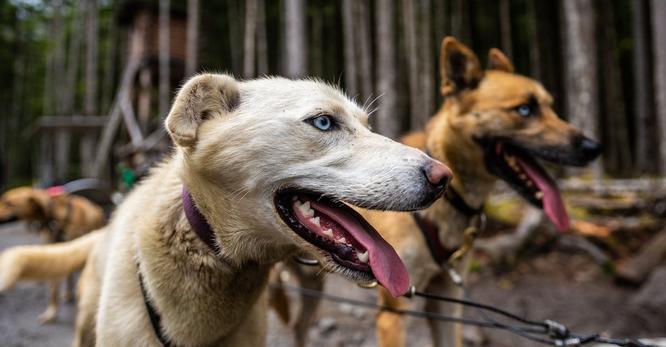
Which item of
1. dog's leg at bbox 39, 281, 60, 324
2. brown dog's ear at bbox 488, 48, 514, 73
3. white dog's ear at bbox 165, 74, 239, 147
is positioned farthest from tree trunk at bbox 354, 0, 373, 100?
white dog's ear at bbox 165, 74, 239, 147

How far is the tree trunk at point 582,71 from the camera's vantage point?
7473mm

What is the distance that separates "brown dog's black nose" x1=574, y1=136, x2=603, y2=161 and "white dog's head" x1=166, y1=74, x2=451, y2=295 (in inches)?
71.0

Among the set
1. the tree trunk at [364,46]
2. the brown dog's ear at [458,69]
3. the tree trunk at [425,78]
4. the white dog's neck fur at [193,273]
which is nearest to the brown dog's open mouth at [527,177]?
the brown dog's ear at [458,69]

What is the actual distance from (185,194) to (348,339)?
11.0 ft

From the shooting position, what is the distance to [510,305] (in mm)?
5242

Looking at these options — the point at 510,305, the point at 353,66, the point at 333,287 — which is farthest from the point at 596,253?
the point at 353,66

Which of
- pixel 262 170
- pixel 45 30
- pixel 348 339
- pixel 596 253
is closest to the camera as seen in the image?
pixel 262 170

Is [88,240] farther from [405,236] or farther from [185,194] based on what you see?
[405,236]

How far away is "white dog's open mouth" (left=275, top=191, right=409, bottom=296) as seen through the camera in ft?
5.03

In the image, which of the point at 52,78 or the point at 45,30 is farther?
the point at 45,30

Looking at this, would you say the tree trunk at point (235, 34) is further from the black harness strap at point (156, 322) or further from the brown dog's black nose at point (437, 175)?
the brown dog's black nose at point (437, 175)

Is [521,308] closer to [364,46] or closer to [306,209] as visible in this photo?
[306,209]

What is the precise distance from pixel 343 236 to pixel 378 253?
13cm

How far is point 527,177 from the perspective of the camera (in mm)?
2914
